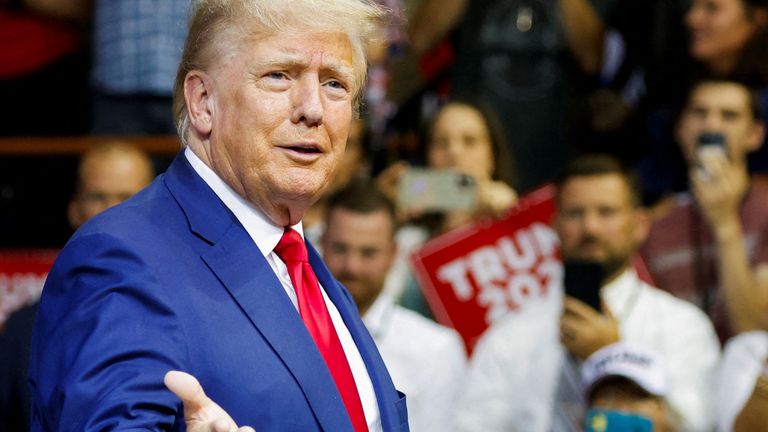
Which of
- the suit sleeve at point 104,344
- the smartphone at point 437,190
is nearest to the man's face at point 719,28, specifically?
the smartphone at point 437,190

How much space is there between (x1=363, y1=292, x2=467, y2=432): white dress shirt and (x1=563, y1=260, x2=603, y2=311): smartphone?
1.94 ft

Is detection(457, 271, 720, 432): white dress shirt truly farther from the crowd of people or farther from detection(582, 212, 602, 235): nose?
detection(582, 212, 602, 235): nose

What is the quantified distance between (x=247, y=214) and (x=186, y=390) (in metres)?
0.55

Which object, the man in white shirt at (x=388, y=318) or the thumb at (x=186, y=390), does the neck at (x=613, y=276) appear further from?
the thumb at (x=186, y=390)

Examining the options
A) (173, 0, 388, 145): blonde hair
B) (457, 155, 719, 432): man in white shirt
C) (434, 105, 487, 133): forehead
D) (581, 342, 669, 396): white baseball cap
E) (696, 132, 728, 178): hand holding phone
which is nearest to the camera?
(173, 0, 388, 145): blonde hair

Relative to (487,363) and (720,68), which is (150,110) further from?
(720,68)

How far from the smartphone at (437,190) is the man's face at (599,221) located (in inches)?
21.2

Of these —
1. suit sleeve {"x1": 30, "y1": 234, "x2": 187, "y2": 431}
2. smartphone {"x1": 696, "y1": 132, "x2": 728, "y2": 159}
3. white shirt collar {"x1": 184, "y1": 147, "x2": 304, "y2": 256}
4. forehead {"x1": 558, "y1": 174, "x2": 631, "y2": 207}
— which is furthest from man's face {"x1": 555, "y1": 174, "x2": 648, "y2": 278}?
suit sleeve {"x1": 30, "y1": 234, "x2": 187, "y2": 431}

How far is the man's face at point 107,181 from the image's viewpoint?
187 inches

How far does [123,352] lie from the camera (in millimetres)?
1847

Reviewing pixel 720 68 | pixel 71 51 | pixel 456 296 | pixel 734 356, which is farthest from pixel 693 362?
pixel 71 51

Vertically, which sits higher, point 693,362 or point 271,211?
point 271,211

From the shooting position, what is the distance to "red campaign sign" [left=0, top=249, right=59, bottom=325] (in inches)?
199

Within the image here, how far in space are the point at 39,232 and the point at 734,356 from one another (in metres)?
2.73
